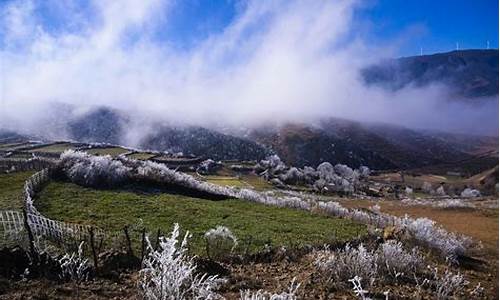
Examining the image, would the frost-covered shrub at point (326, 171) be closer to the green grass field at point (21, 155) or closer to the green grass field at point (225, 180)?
the green grass field at point (225, 180)

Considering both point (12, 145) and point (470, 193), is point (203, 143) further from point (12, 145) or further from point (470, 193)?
point (470, 193)

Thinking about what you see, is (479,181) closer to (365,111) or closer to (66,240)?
(365,111)

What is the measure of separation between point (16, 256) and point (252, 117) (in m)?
4.54

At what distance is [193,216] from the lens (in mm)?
13664

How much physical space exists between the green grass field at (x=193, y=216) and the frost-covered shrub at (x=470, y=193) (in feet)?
12.9

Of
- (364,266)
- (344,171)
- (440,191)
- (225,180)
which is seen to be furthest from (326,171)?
(364,266)

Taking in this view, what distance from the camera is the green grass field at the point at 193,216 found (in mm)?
12164

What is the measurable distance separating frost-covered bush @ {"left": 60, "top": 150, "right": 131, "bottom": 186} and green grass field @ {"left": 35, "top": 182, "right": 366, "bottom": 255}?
1.23ft

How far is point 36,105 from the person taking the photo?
9.56 metres

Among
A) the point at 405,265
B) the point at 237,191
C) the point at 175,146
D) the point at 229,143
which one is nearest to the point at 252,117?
the point at 229,143

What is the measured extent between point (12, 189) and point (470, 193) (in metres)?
11.8

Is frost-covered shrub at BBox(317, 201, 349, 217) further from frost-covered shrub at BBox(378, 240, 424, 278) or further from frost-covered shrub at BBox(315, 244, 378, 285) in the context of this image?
frost-covered shrub at BBox(315, 244, 378, 285)

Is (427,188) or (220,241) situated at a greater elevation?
A: (427,188)

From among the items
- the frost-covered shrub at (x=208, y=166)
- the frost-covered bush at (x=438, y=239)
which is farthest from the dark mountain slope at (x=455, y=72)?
the frost-covered shrub at (x=208, y=166)
